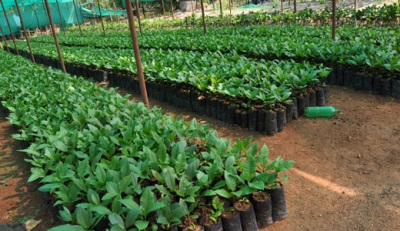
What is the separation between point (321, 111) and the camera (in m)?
5.35

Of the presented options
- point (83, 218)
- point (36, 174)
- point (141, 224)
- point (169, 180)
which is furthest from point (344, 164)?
point (36, 174)

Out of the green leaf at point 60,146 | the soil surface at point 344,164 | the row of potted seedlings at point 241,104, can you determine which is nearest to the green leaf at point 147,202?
the soil surface at point 344,164

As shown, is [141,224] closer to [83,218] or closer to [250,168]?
[83,218]

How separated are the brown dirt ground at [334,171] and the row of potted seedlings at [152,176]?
0.48 metres

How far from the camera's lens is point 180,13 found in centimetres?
3750

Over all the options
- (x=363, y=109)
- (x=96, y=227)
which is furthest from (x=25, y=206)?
(x=363, y=109)

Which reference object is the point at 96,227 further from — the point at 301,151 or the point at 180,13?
the point at 180,13

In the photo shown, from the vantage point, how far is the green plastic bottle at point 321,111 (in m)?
5.34

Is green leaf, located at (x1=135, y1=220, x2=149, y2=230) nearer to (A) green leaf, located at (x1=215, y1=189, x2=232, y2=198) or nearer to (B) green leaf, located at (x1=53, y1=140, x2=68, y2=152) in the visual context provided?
(A) green leaf, located at (x1=215, y1=189, x2=232, y2=198)

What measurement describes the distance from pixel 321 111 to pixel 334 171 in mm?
1639

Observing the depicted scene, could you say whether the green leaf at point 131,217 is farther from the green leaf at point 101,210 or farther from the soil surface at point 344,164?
the soil surface at point 344,164

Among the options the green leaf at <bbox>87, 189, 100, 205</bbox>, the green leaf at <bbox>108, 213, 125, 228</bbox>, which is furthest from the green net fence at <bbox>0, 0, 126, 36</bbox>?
the green leaf at <bbox>108, 213, 125, 228</bbox>

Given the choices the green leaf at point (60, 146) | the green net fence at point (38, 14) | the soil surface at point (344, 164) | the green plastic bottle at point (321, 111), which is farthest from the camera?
the green net fence at point (38, 14)

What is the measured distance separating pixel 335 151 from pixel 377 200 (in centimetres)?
108
